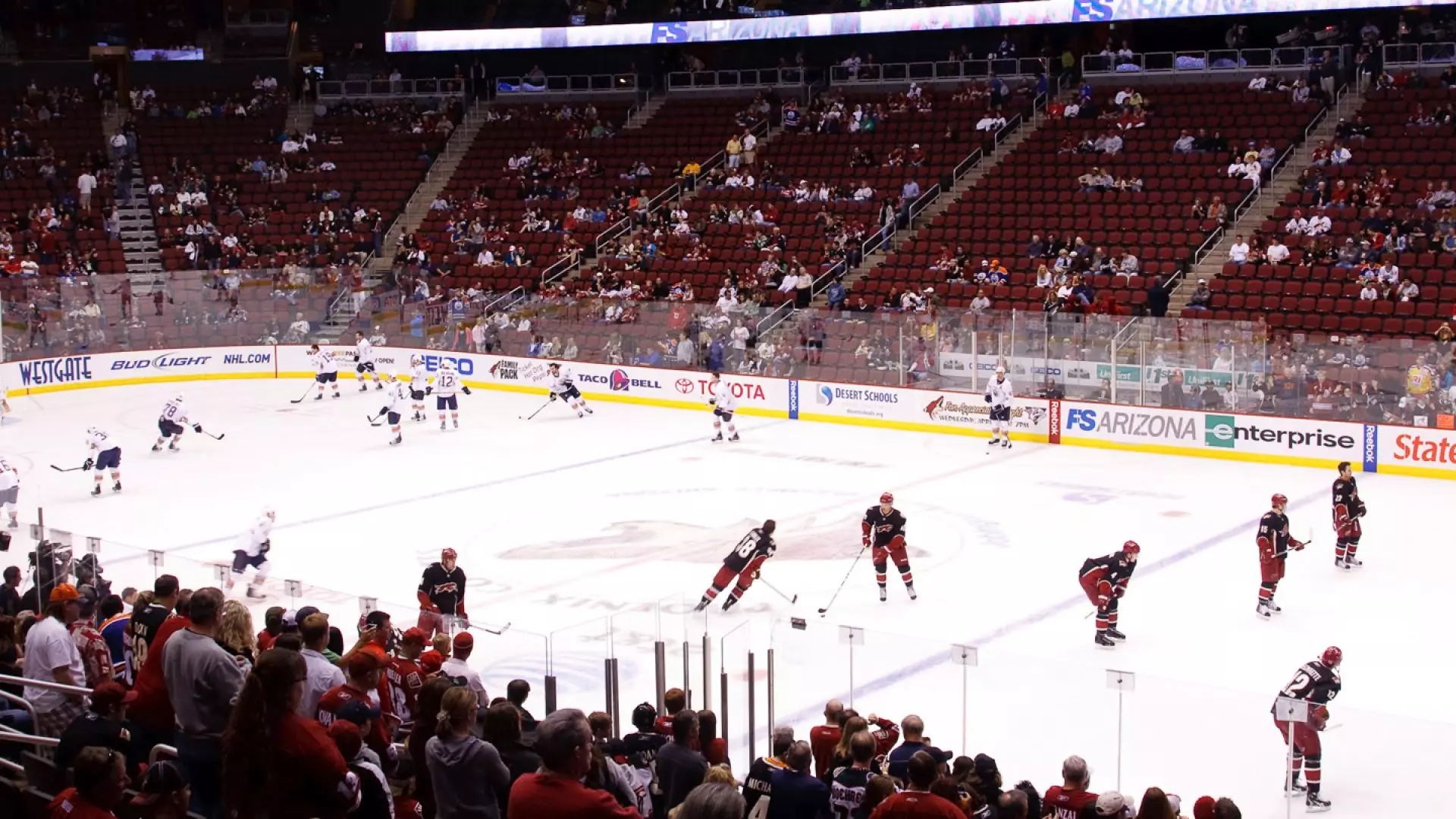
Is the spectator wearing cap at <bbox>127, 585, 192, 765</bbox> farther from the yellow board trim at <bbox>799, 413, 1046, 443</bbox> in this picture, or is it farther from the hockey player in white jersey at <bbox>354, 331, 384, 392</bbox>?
the hockey player in white jersey at <bbox>354, 331, 384, 392</bbox>

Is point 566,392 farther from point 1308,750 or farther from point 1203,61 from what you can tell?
point 1308,750

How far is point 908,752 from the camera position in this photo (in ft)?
23.9

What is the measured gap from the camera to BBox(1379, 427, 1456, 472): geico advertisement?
19719mm

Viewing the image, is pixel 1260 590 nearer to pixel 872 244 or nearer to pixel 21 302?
pixel 872 244

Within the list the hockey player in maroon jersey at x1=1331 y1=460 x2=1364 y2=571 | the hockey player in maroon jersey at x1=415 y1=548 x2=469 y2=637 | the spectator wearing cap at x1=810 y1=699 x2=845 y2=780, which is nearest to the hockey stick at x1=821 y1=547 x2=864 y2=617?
the hockey player in maroon jersey at x1=415 y1=548 x2=469 y2=637

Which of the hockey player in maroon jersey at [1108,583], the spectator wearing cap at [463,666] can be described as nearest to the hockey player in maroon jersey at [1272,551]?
the hockey player in maroon jersey at [1108,583]

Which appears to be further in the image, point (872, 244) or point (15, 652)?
point (872, 244)

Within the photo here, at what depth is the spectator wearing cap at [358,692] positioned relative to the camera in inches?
243

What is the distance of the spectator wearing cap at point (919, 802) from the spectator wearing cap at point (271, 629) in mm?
3909

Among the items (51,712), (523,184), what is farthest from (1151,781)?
(523,184)

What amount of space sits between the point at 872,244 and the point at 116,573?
797 inches

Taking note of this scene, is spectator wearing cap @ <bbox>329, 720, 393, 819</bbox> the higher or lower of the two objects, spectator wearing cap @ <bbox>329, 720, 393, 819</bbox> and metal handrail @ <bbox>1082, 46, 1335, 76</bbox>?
the lower

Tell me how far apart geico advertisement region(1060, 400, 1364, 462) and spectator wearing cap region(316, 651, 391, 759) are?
16937 millimetres

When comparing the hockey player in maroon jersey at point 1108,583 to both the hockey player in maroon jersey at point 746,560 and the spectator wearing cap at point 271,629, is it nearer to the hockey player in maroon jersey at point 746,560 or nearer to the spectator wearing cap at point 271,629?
the hockey player in maroon jersey at point 746,560
